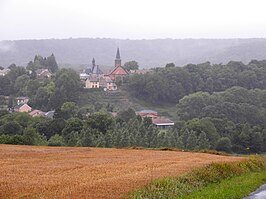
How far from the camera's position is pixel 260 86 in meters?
171

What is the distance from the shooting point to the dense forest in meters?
84.4

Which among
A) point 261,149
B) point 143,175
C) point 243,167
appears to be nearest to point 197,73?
point 261,149

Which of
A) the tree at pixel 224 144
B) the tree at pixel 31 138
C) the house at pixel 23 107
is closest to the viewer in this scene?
the tree at pixel 31 138

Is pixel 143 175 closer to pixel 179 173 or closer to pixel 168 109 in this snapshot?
pixel 179 173

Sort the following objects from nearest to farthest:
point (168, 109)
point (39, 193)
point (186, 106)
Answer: point (39, 193) < point (186, 106) < point (168, 109)

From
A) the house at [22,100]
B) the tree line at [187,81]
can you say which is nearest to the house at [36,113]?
the house at [22,100]

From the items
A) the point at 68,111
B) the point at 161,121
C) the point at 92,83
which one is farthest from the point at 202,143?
the point at 92,83

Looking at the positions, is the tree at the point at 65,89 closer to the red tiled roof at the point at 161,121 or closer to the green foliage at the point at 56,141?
the red tiled roof at the point at 161,121

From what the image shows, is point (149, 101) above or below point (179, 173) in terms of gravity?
below

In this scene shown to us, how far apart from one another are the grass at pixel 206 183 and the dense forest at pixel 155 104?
1530 inches

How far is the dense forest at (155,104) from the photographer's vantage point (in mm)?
84438

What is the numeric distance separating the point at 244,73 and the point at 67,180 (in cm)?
15400

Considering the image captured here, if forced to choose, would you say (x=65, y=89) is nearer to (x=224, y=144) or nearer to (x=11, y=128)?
(x=11, y=128)

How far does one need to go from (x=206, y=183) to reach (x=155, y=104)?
14048 cm
